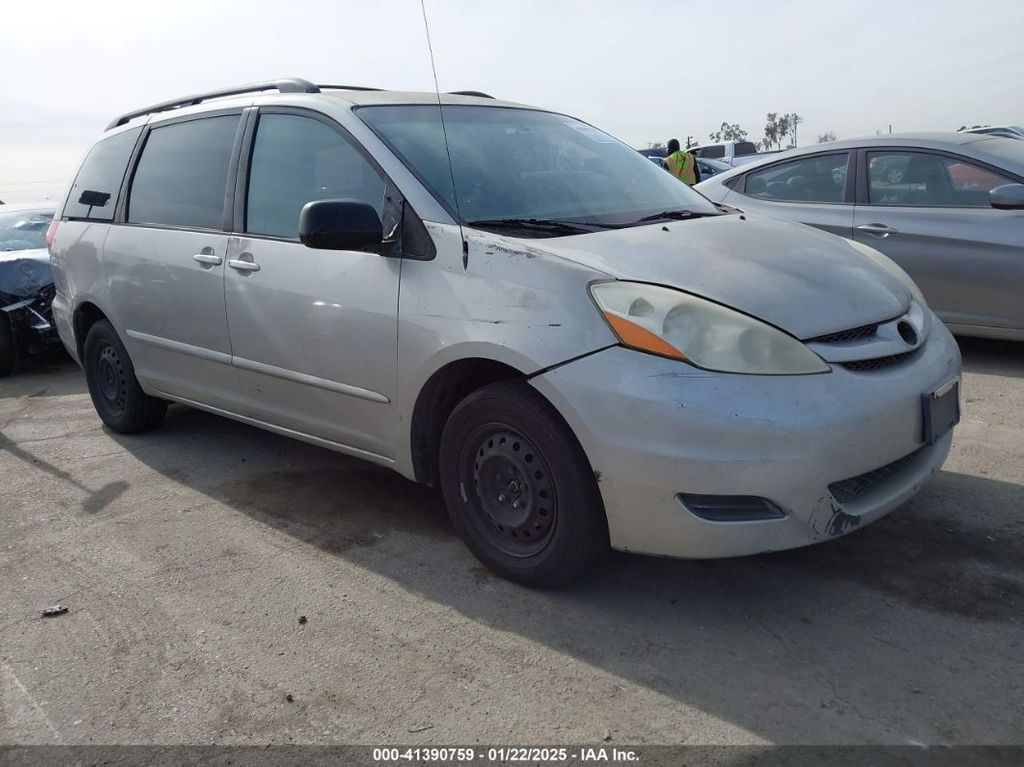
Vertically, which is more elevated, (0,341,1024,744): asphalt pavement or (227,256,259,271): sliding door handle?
(227,256,259,271): sliding door handle

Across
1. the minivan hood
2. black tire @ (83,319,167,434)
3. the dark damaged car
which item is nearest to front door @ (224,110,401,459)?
the minivan hood

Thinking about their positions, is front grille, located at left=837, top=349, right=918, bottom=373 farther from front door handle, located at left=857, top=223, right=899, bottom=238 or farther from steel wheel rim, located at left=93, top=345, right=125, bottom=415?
steel wheel rim, located at left=93, top=345, right=125, bottom=415

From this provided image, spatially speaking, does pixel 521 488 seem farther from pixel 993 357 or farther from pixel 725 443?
pixel 993 357

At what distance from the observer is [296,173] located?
3.85 m

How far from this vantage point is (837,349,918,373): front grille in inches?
110

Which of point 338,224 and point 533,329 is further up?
point 338,224

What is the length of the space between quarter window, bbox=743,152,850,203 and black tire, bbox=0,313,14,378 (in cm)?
617

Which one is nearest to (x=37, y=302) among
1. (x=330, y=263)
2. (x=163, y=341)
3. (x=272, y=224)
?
(x=163, y=341)

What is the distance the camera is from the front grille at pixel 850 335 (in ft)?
9.20

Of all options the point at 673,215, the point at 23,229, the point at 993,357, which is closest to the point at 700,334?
the point at 673,215

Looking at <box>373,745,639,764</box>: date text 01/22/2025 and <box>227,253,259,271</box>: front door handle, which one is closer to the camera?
<box>373,745,639,764</box>: date text 01/22/2025

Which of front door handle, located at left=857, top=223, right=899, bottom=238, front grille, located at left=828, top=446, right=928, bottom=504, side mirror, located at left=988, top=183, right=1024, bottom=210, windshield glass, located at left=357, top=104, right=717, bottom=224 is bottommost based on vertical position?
front grille, located at left=828, top=446, right=928, bottom=504

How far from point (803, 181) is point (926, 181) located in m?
0.86

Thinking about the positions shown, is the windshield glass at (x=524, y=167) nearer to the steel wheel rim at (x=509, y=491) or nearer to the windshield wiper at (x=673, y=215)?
the windshield wiper at (x=673, y=215)
